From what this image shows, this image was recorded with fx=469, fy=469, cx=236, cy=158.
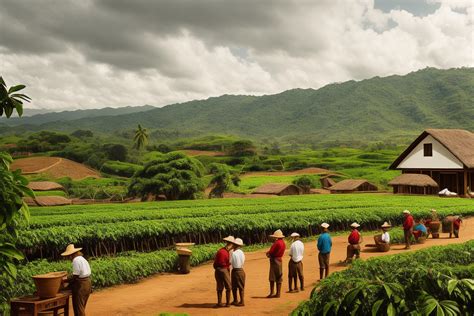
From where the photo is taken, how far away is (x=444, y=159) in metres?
46.9

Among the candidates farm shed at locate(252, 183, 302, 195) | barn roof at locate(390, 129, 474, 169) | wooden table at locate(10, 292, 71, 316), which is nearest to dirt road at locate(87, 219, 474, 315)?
wooden table at locate(10, 292, 71, 316)

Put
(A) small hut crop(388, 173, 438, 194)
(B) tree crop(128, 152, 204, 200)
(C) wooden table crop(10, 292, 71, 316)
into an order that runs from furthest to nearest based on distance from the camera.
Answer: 1. (B) tree crop(128, 152, 204, 200)
2. (A) small hut crop(388, 173, 438, 194)
3. (C) wooden table crop(10, 292, 71, 316)

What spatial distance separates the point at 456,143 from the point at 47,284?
45503mm

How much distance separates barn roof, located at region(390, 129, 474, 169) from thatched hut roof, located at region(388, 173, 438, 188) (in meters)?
3.05

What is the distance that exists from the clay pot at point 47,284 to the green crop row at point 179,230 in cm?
691

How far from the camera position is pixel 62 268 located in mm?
15633

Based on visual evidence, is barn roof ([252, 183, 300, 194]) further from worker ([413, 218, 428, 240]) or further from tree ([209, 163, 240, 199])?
worker ([413, 218, 428, 240])

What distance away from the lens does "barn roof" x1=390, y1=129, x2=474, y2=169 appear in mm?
45125

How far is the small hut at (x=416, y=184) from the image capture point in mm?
46684

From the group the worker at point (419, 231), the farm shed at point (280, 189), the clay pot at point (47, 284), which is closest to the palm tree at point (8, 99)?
the clay pot at point (47, 284)

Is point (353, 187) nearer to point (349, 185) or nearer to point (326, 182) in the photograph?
point (349, 185)

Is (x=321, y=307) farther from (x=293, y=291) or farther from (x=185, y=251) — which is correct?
(x=185, y=251)

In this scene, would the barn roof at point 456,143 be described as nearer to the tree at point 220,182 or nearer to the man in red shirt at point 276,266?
the tree at point 220,182

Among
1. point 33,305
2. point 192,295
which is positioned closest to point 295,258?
point 192,295
